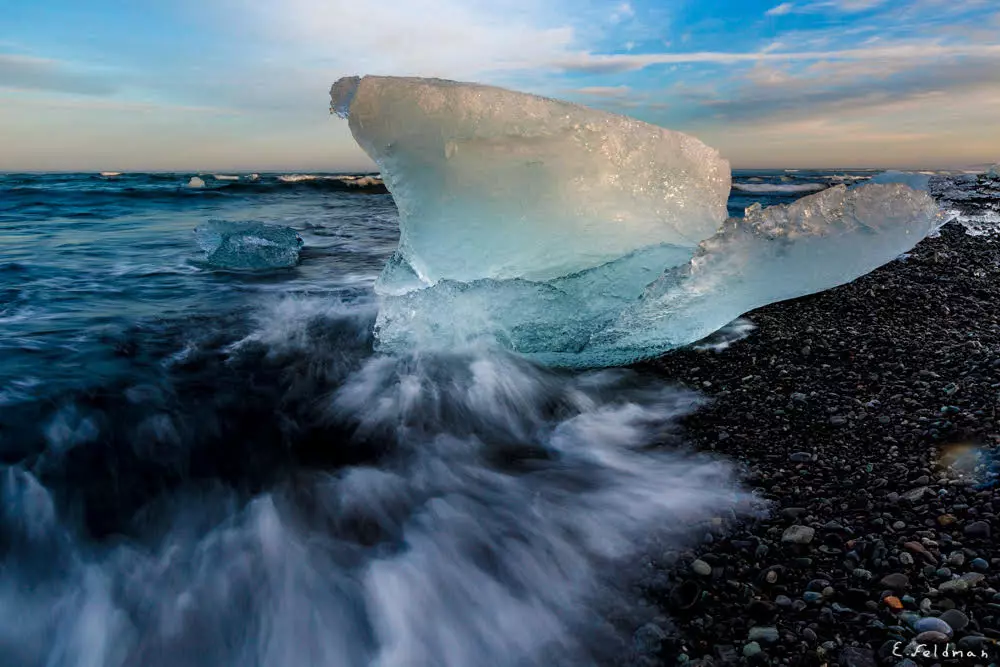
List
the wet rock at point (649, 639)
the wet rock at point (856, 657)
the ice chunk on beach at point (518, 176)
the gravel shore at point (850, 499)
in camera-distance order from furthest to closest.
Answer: the ice chunk on beach at point (518, 176) < the wet rock at point (649, 639) < the gravel shore at point (850, 499) < the wet rock at point (856, 657)

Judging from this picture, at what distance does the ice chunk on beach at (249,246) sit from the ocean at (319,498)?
3.95m

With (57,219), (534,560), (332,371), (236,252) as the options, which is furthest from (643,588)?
(57,219)

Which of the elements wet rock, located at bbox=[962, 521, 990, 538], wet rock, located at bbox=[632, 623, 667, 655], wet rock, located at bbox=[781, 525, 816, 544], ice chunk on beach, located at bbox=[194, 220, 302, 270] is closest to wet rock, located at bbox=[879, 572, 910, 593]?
wet rock, located at bbox=[781, 525, 816, 544]

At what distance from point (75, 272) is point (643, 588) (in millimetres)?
10580

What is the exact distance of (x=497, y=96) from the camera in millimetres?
4457

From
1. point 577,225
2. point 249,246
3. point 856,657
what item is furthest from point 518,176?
point 249,246

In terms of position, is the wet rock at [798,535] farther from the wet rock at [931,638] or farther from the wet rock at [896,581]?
the wet rock at [931,638]

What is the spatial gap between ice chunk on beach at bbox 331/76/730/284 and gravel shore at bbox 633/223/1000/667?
1.33 metres

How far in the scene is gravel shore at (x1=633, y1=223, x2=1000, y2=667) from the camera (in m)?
2.04

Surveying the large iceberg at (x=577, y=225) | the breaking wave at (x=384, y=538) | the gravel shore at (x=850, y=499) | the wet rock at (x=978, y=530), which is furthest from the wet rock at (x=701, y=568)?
the large iceberg at (x=577, y=225)

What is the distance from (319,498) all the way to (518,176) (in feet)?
9.17

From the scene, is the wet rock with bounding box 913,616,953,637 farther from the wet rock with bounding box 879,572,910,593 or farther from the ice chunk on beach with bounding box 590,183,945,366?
the ice chunk on beach with bounding box 590,183,945,366

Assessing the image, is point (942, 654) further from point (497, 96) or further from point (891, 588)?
point (497, 96)

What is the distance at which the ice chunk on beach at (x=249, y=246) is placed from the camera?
406 inches
